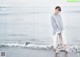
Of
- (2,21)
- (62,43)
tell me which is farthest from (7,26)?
(62,43)

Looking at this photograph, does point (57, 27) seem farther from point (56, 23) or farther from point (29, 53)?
point (29, 53)

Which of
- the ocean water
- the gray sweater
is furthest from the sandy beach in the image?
the gray sweater

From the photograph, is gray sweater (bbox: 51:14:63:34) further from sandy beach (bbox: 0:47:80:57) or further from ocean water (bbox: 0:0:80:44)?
sandy beach (bbox: 0:47:80:57)

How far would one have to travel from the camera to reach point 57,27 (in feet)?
29.8

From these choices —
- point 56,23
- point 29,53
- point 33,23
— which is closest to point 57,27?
point 56,23

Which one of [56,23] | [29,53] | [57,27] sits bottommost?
[29,53]

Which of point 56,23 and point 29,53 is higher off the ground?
point 56,23

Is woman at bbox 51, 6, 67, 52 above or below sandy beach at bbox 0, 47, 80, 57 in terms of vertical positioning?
above

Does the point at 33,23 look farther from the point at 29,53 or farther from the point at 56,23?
the point at 29,53

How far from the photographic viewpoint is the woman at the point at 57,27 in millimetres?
9086

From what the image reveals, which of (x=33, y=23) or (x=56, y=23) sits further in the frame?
(x=33, y=23)

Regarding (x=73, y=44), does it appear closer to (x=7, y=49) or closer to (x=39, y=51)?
(x=39, y=51)

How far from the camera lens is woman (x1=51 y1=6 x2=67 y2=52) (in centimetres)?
909

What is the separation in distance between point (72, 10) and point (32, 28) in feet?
3.99
